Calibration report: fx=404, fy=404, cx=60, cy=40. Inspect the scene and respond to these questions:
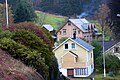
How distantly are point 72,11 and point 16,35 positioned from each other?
63.6m

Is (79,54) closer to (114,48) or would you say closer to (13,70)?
(114,48)

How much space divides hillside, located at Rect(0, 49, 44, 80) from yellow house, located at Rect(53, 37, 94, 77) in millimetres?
27436

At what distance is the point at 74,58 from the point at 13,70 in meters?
30.2

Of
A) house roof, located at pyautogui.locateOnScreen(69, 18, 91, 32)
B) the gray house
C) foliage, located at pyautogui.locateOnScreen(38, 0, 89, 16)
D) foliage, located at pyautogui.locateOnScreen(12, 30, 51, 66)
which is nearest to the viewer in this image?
foliage, located at pyautogui.locateOnScreen(12, 30, 51, 66)

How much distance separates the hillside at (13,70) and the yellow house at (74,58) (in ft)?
90.0

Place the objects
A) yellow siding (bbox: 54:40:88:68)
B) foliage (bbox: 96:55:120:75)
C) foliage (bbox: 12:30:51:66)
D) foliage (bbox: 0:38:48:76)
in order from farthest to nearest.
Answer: yellow siding (bbox: 54:40:88:68) < foliage (bbox: 96:55:120:75) < foliage (bbox: 12:30:51:66) < foliage (bbox: 0:38:48:76)

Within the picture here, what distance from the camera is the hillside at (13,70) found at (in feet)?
38.6

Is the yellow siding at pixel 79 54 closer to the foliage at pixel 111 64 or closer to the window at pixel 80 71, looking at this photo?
the window at pixel 80 71

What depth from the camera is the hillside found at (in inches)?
463

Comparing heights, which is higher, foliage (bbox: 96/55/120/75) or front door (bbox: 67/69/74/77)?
foliage (bbox: 96/55/120/75)

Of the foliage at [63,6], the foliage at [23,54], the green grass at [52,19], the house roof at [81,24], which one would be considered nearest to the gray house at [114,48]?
the house roof at [81,24]

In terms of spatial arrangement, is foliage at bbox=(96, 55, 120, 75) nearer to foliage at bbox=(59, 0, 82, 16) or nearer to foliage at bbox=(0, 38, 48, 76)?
foliage at bbox=(0, 38, 48, 76)

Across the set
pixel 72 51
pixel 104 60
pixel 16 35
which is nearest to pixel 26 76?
pixel 16 35

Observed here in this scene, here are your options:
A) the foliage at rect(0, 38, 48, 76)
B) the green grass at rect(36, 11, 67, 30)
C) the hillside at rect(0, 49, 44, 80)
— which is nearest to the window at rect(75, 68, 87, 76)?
the foliage at rect(0, 38, 48, 76)
